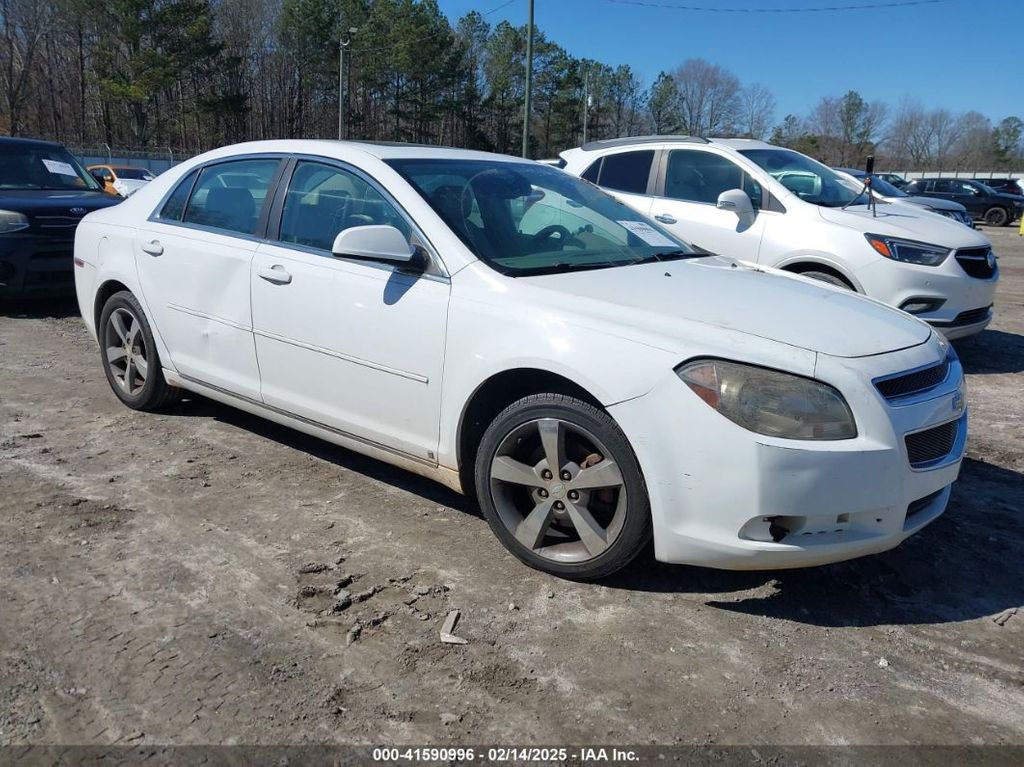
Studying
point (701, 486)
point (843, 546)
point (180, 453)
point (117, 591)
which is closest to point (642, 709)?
point (701, 486)

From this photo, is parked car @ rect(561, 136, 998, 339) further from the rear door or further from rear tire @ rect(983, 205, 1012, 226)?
rear tire @ rect(983, 205, 1012, 226)

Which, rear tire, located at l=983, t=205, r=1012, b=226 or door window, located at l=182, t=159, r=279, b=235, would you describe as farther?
rear tire, located at l=983, t=205, r=1012, b=226

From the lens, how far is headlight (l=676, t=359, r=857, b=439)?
266 cm

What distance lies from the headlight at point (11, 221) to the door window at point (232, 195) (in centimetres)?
408

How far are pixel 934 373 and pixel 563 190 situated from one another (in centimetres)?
199

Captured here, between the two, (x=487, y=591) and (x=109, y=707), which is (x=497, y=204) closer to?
(x=487, y=591)

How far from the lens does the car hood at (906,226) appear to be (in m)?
6.60

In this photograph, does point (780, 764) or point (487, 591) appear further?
point (487, 591)

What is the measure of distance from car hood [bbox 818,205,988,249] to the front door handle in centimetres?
470

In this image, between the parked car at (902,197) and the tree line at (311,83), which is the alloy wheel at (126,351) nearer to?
the parked car at (902,197)

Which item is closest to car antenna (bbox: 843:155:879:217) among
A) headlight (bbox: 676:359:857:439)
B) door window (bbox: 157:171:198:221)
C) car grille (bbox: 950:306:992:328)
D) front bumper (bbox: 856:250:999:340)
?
front bumper (bbox: 856:250:999:340)

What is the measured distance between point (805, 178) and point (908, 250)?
138 cm

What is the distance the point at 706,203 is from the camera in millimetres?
7262

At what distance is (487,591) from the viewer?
308 cm
